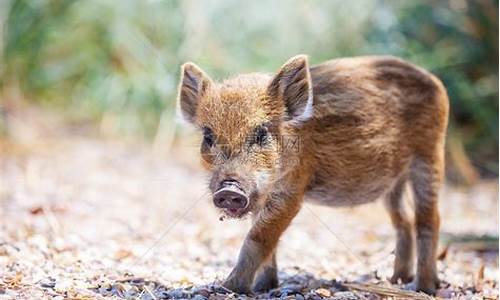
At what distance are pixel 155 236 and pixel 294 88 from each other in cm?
215

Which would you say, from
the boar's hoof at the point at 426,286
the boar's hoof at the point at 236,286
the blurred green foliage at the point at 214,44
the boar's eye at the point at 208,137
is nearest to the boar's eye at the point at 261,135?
the boar's eye at the point at 208,137

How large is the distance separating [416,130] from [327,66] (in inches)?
24.3

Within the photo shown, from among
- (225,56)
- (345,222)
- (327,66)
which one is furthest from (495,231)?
(225,56)

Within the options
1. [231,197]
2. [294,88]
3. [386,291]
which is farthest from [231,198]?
[386,291]

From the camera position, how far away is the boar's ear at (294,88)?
4.29 m

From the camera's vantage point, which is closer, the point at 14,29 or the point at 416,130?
the point at 416,130

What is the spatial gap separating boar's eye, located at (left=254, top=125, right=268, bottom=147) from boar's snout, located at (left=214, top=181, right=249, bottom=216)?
1.17 ft

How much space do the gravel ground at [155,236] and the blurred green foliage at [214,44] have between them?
1.81 feet

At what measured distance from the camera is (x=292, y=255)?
19.5 ft

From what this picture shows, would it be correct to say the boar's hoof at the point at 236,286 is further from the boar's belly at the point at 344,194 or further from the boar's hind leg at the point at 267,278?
the boar's belly at the point at 344,194

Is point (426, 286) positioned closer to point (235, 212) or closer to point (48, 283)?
point (235, 212)

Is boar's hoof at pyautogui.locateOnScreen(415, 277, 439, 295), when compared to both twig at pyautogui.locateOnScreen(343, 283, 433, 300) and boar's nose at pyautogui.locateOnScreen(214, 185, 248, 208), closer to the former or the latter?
twig at pyautogui.locateOnScreen(343, 283, 433, 300)

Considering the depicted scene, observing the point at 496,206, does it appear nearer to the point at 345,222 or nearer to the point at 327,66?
the point at 345,222

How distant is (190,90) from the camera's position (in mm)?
4484
